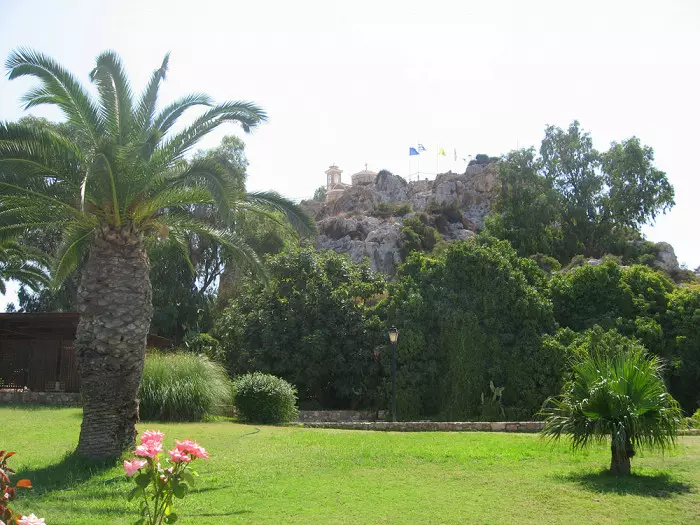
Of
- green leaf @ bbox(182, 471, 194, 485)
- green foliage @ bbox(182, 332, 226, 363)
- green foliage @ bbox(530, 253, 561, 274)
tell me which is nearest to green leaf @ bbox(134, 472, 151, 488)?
green leaf @ bbox(182, 471, 194, 485)

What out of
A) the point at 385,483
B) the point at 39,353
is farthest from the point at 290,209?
the point at 39,353

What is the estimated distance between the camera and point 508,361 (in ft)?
71.6

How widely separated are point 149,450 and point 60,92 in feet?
28.1

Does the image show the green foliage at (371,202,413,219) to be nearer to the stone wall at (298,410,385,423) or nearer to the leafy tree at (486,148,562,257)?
the leafy tree at (486,148,562,257)

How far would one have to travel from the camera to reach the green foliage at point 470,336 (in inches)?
843

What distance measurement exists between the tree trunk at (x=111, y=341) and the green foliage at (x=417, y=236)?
3711 centimetres

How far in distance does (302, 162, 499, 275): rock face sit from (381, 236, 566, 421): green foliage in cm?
2259

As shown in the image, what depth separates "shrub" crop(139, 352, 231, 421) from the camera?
16.5 metres

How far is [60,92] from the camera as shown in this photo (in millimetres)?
11750

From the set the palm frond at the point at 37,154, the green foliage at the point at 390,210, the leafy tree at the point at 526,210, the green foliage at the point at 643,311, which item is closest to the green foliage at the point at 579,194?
the leafy tree at the point at 526,210

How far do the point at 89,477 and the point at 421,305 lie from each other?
551 inches

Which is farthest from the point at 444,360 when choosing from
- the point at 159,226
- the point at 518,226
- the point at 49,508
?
the point at 518,226

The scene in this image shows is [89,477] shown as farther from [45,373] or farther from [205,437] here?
[45,373]

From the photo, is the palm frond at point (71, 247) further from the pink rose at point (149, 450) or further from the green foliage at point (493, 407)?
the green foliage at point (493, 407)
